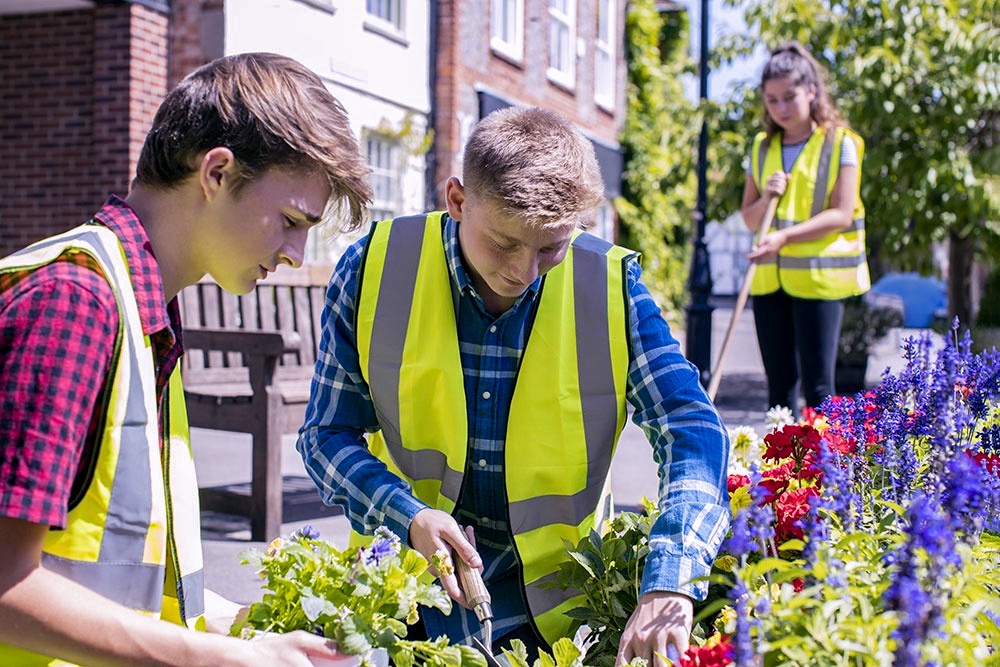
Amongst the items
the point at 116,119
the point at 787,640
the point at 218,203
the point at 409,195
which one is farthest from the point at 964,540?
the point at 409,195

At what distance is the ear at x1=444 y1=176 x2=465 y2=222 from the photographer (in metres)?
2.38

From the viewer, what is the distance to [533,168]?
2.19 meters

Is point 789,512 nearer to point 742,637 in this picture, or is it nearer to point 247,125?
point 742,637

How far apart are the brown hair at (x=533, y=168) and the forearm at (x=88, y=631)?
1.02 m

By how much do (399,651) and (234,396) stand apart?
3964 mm

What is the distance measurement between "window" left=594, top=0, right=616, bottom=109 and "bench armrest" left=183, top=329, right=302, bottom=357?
15.0 meters

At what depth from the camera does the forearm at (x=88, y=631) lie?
4.62 feet

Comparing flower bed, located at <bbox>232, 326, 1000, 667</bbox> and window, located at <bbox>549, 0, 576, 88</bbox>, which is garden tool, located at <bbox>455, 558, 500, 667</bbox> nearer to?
flower bed, located at <bbox>232, 326, 1000, 667</bbox>

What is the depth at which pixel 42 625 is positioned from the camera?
1.42 meters

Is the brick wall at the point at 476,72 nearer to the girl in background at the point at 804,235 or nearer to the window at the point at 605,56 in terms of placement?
the window at the point at 605,56

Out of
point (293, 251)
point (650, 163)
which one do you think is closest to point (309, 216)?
point (293, 251)

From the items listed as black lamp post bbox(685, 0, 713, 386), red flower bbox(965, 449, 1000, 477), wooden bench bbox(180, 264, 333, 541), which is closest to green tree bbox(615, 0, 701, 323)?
black lamp post bbox(685, 0, 713, 386)

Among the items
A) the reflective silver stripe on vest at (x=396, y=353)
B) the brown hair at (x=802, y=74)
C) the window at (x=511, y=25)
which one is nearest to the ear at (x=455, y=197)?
the reflective silver stripe on vest at (x=396, y=353)

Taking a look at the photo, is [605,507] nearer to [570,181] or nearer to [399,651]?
[570,181]
